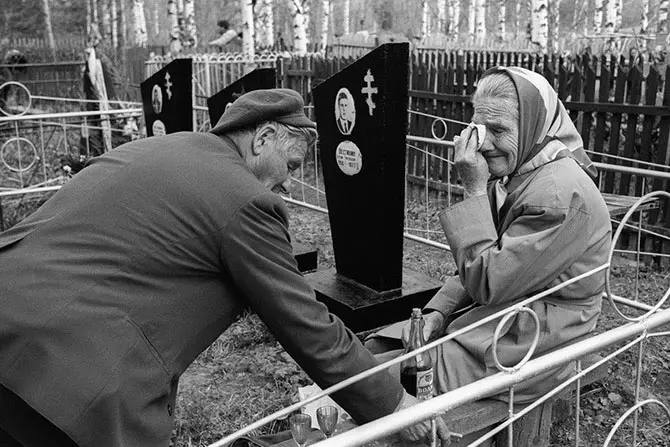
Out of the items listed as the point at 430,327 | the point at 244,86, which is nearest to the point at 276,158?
the point at 430,327

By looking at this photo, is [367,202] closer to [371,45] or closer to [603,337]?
[603,337]

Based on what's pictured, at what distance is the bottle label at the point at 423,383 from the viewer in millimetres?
2385

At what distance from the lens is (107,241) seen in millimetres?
1792

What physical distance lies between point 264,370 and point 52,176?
6999 mm

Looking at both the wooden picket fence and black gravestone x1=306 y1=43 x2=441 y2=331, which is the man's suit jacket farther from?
the wooden picket fence

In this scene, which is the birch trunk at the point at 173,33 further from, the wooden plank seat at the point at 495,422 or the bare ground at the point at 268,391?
the wooden plank seat at the point at 495,422

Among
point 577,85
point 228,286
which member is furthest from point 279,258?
point 577,85

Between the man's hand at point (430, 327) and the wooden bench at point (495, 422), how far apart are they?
40 centimetres

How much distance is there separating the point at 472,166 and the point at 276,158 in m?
0.81

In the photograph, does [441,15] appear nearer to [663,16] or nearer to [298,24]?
[663,16]

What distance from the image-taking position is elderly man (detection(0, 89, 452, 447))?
67.7 inches

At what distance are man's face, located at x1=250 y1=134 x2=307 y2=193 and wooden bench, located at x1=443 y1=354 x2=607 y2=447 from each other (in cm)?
100

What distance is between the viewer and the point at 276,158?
2.10 m

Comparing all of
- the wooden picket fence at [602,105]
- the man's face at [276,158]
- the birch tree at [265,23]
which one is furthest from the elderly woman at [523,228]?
the birch tree at [265,23]
